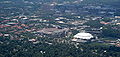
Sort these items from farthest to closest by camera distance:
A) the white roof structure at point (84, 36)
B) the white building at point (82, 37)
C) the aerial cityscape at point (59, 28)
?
the white roof structure at point (84, 36) → the white building at point (82, 37) → the aerial cityscape at point (59, 28)

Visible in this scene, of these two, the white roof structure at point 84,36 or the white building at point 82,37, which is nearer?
the white building at point 82,37

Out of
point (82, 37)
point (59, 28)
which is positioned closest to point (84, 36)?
point (82, 37)

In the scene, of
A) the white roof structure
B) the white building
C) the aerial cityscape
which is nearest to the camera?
the aerial cityscape

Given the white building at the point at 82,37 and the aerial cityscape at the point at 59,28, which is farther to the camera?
the white building at the point at 82,37

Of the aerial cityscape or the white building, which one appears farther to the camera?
the white building

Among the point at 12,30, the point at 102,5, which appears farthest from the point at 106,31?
the point at 102,5

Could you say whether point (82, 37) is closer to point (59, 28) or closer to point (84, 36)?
point (84, 36)

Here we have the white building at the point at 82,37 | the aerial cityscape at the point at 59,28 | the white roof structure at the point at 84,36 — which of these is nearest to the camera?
the aerial cityscape at the point at 59,28

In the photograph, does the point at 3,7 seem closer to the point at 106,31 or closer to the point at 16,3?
the point at 16,3

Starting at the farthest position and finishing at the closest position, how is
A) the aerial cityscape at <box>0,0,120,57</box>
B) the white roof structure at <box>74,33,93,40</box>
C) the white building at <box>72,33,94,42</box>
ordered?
the white roof structure at <box>74,33,93,40</box> < the white building at <box>72,33,94,42</box> < the aerial cityscape at <box>0,0,120,57</box>
